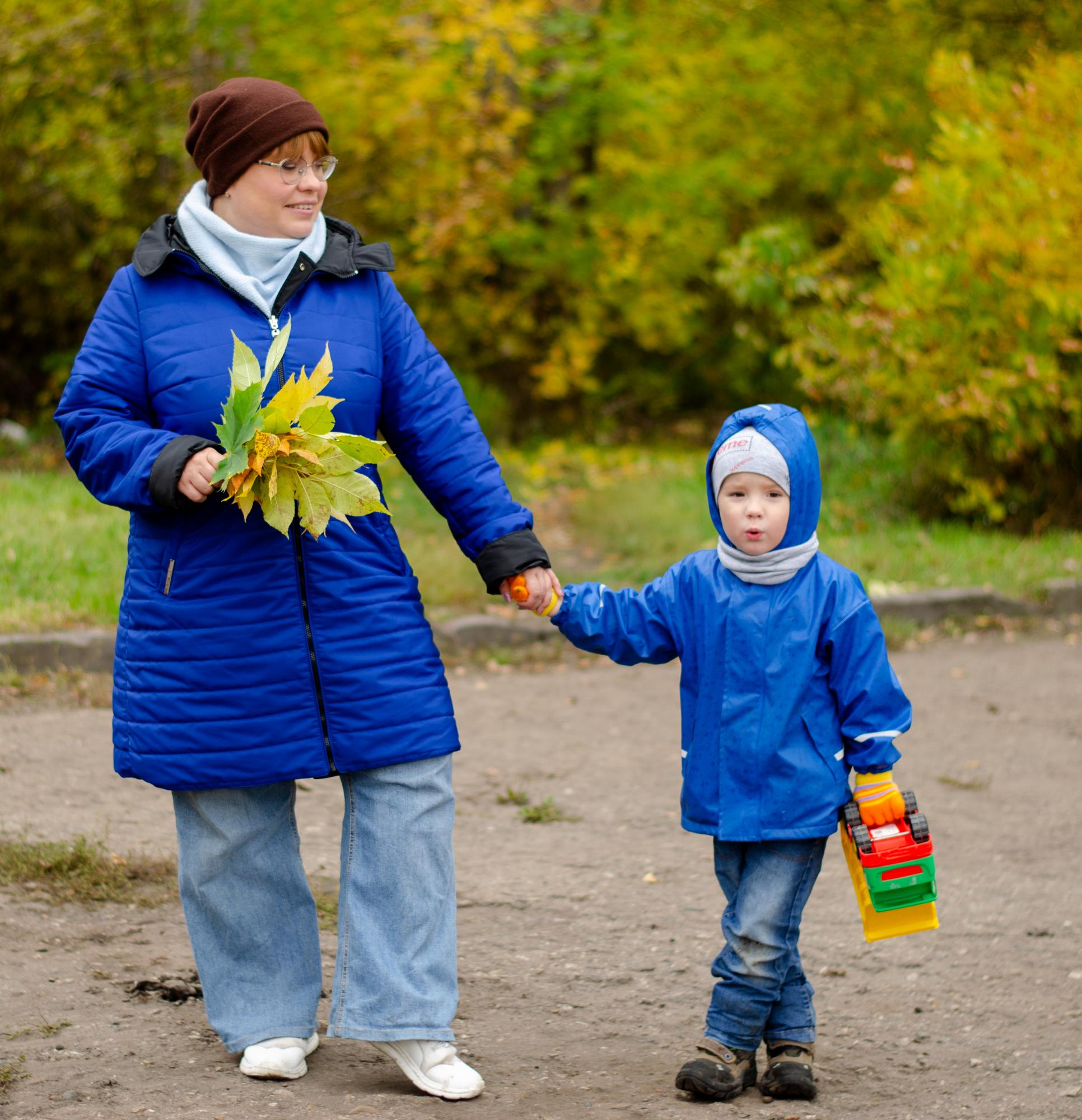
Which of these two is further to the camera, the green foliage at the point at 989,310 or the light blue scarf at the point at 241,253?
the green foliage at the point at 989,310

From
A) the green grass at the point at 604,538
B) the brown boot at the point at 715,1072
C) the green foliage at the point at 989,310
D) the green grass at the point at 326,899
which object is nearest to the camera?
the brown boot at the point at 715,1072

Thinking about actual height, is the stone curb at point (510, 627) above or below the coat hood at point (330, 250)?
below

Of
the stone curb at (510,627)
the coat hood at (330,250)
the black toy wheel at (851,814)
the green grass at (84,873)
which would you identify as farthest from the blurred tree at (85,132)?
the black toy wheel at (851,814)

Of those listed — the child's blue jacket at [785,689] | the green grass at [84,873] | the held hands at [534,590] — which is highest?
the held hands at [534,590]

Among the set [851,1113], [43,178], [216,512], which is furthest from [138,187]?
[851,1113]

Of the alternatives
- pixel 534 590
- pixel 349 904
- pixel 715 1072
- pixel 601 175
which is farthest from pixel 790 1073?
pixel 601 175

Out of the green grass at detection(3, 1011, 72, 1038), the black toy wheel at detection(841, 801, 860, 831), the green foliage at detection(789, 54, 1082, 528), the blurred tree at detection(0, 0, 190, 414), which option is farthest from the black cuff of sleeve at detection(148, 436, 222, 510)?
the blurred tree at detection(0, 0, 190, 414)

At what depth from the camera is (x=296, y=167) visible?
2.95 m

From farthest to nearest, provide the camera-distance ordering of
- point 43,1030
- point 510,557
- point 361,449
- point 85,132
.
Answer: point 85,132
point 43,1030
point 510,557
point 361,449

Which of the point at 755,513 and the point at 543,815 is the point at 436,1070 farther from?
the point at 543,815

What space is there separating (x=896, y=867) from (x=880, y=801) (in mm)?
130

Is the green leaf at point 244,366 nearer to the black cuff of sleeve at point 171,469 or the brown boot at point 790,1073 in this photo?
the black cuff of sleeve at point 171,469

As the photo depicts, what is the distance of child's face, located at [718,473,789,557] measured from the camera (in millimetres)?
2938

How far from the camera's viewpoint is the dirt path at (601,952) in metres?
3.04
